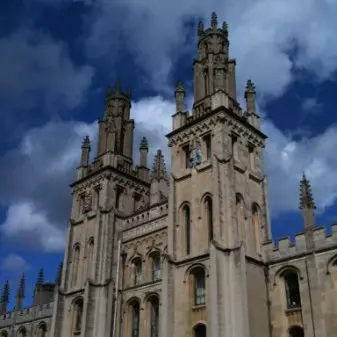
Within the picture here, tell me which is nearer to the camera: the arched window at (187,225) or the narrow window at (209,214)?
the narrow window at (209,214)

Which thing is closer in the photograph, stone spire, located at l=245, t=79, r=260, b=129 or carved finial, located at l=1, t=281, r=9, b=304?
stone spire, located at l=245, t=79, r=260, b=129

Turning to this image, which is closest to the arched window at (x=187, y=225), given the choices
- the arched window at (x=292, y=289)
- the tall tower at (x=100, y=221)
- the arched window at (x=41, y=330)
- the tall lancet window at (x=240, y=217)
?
the tall lancet window at (x=240, y=217)

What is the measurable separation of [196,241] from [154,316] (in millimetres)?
6714

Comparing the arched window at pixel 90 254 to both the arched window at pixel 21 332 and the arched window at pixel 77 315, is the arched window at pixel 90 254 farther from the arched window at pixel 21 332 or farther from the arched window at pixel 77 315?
the arched window at pixel 21 332

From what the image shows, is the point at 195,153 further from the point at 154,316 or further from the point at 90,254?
the point at 90,254

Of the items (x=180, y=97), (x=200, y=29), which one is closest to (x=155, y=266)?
(x=180, y=97)

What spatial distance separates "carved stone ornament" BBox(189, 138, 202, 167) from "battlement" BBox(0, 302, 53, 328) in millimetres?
23303

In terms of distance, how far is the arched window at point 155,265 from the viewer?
1439 inches

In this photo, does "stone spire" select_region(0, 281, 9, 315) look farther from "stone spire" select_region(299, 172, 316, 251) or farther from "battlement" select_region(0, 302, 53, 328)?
"stone spire" select_region(299, 172, 316, 251)

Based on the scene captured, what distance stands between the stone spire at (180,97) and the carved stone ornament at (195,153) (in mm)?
3542

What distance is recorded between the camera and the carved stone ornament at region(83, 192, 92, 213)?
42719 millimetres

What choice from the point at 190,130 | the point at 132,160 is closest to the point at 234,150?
the point at 190,130

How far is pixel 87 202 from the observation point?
43156mm

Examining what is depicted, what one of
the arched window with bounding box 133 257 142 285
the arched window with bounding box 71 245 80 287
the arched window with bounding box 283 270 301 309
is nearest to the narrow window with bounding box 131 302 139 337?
the arched window with bounding box 133 257 142 285
